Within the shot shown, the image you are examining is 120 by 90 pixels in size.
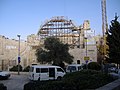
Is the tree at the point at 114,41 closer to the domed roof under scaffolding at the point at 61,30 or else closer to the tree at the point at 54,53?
the tree at the point at 54,53

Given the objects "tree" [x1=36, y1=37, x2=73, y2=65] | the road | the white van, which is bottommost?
the road

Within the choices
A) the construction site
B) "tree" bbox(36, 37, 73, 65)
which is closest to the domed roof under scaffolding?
the construction site

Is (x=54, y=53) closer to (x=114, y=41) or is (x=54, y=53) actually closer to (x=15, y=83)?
(x=15, y=83)

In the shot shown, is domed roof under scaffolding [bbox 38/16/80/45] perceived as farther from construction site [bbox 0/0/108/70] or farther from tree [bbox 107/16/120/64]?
tree [bbox 107/16/120/64]

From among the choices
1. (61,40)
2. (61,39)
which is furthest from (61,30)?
(61,40)

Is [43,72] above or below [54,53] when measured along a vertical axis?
below

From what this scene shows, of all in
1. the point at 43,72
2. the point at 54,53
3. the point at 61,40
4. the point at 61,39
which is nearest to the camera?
the point at 43,72

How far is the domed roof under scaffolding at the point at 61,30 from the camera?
87375mm

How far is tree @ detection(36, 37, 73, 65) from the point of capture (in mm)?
41469

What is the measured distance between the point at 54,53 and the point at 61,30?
48.6 metres

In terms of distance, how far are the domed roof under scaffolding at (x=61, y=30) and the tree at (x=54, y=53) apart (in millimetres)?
43668

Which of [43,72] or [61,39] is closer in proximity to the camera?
[43,72]

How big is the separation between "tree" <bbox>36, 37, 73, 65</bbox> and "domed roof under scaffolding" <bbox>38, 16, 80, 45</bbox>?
43.7 metres

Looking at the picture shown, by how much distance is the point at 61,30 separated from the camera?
90062mm
